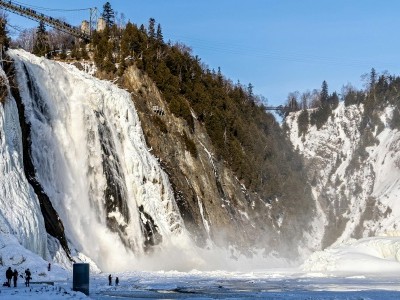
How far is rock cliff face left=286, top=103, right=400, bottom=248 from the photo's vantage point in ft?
387

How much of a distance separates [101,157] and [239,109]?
59.6 meters

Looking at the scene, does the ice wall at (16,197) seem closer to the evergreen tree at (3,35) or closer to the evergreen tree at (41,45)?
the evergreen tree at (3,35)

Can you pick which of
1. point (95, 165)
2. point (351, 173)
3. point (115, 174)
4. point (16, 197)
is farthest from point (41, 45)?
point (351, 173)

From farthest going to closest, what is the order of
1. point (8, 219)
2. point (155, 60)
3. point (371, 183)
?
point (371, 183), point (155, 60), point (8, 219)

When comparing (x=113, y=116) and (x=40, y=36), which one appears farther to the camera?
(x=40, y=36)

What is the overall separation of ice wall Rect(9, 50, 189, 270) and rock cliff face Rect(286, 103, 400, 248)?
177 feet

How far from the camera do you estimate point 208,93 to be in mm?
102125

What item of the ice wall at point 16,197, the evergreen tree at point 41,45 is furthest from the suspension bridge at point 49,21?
the ice wall at point 16,197

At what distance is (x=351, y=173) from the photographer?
129875 mm

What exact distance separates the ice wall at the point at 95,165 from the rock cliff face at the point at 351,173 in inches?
2124

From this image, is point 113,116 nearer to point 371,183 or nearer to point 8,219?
point 8,219

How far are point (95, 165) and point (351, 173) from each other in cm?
7922

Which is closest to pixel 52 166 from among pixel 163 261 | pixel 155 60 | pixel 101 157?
pixel 101 157

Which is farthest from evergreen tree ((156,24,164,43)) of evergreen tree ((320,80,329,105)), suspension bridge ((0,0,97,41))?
evergreen tree ((320,80,329,105))
